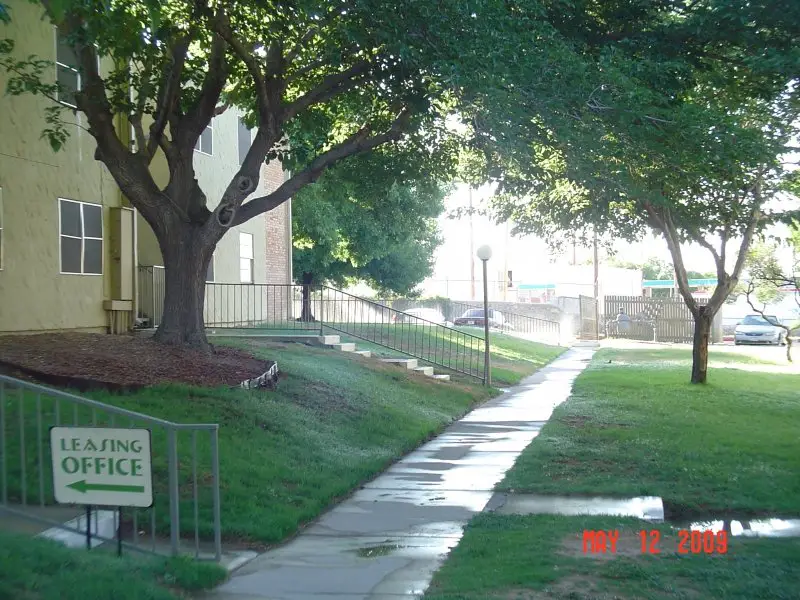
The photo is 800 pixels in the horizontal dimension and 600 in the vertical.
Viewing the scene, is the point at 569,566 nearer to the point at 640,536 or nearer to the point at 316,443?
the point at 640,536

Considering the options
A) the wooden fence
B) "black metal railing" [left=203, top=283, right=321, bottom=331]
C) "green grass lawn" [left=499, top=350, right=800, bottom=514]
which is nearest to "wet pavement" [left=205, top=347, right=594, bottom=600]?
"green grass lawn" [left=499, top=350, right=800, bottom=514]

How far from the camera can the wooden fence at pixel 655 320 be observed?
132ft

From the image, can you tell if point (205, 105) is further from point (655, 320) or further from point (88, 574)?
point (655, 320)

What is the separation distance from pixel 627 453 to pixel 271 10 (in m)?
7.85

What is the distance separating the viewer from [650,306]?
4128 centimetres

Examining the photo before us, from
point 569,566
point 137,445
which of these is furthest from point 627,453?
point 137,445

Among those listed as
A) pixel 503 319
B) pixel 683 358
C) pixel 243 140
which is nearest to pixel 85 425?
pixel 243 140

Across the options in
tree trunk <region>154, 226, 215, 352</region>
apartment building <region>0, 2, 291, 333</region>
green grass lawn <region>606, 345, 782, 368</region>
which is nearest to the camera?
tree trunk <region>154, 226, 215, 352</region>

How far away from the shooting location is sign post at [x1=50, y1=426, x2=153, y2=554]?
6.01m

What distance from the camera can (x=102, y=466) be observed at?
606 centimetres

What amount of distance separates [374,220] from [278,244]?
174 inches

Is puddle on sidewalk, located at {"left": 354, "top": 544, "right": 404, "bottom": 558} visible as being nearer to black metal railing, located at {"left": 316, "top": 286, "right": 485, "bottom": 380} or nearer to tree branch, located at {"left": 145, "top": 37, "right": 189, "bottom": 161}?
tree branch, located at {"left": 145, "top": 37, "right": 189, "bottom": 161}
